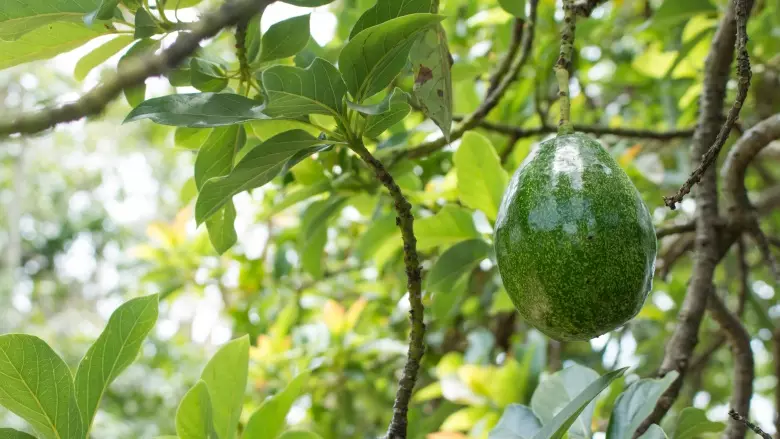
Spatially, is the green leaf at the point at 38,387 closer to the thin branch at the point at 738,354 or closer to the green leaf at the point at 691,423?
the green leaf at the point at 691,423

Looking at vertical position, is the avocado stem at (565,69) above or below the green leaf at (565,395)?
above

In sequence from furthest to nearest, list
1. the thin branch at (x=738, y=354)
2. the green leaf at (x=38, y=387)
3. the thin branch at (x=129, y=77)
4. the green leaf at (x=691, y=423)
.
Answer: the thin branch at (x=738, y=354)
the green leaf at (x=691, y=423)
the green leaf at (x=38, y=387)
the thin branch at (x=129, y=77)

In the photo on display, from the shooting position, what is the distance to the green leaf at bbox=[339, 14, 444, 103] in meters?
0.72

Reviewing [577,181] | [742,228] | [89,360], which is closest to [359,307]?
[742,228]

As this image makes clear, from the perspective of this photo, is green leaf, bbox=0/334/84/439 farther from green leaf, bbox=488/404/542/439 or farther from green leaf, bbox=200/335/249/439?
green leaf, bbox=488/404/542/439

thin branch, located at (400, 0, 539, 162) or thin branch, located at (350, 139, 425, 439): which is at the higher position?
thin branch, located at (400, 0, 539, 162)

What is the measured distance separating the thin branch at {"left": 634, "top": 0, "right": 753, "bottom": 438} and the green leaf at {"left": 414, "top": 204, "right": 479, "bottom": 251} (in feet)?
1.13

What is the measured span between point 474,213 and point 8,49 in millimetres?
685

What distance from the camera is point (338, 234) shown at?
2.66 meters

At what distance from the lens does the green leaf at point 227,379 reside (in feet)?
3.04

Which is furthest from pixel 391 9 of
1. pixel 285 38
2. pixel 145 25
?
pixel 145 25

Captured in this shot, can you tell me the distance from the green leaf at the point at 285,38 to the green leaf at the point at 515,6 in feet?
1.14

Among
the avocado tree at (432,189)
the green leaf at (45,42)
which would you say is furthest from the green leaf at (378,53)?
the green leaf at (45,42)

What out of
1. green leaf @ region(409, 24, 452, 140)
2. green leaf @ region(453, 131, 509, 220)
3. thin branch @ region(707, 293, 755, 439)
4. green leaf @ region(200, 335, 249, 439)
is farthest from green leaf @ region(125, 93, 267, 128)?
thin branch @ region(707, 293, 755, 439)
